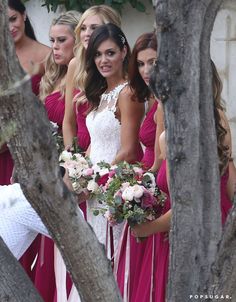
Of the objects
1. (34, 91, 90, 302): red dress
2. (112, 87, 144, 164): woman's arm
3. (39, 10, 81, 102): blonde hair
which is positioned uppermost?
(39, 10, 81, 102): blonde hair

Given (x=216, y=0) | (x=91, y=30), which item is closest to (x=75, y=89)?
(x=91, y=30)

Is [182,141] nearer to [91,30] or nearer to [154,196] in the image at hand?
[154,196]

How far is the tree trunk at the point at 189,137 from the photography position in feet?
7.98

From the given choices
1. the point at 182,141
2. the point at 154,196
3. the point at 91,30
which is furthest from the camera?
the point at 91,30

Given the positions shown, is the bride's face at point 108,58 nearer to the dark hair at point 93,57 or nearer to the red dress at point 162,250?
the dark hair at point 93,57

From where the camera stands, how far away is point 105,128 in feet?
17.2

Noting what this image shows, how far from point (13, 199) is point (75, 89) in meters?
1.77

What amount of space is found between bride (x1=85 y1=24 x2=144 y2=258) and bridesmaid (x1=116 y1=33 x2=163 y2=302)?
0.22 feet

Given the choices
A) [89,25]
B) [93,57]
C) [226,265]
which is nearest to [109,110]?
[93,57]

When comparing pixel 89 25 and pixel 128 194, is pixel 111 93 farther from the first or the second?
pixel 128 194

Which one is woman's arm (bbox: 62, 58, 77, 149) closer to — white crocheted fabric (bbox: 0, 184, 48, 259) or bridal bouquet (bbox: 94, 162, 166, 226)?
bridal bouquet (bbox: 94, 162, 166, 226)

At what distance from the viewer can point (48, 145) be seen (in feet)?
7.34

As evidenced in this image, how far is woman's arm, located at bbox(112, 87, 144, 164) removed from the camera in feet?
16.9

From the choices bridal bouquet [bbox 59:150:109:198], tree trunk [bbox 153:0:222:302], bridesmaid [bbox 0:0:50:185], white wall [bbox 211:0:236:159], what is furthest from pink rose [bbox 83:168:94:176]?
white wall [bbox 211:0:236:159]
